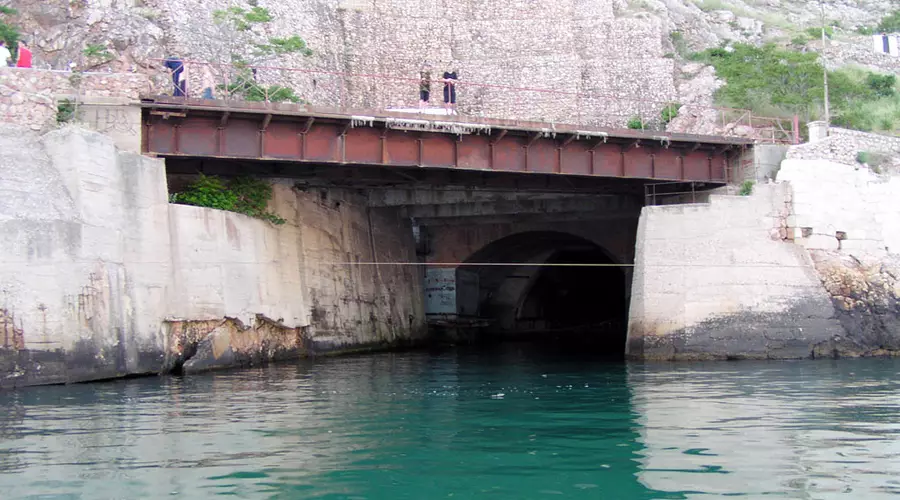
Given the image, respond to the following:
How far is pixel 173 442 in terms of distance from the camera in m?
13.2

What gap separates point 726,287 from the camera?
94.0 ft

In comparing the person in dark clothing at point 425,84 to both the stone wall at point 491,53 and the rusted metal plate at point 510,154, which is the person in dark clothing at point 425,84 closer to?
the stone wall at point 491,53

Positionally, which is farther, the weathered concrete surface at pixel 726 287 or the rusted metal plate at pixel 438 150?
the rusted metal plate at pixel 438 150

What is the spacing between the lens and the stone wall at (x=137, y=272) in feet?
68.1

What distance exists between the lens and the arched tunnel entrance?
144 feet

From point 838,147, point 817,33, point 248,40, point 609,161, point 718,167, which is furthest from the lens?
point 817,33

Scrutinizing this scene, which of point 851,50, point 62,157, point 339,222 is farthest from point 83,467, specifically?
point 851,50

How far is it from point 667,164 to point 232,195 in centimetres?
1349

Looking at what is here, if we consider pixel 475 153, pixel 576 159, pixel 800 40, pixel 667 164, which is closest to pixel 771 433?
pixel 475 153

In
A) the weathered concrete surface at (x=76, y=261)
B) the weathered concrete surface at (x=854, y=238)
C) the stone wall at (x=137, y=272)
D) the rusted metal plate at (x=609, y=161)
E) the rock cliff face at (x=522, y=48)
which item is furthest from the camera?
the rock cliff face at (x=522, y=48)

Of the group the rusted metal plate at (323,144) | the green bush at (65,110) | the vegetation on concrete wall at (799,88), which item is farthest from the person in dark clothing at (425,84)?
the green bush at (65,110)

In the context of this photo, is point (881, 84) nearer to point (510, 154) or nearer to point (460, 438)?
point (510, 154)

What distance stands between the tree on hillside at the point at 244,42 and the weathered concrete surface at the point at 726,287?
2024cm

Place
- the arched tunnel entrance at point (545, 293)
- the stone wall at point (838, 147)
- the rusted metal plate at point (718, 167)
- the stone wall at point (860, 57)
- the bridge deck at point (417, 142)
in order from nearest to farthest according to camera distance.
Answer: the bridge deck at point (417, 142), the stone wall at point (838, 147), the rusted metal plate at point (718, 167), the arched tunnel entrance at point (545, 293), the stone wall at point (860, 57)
